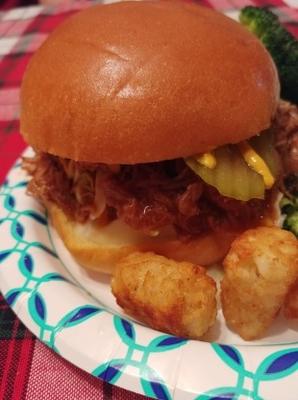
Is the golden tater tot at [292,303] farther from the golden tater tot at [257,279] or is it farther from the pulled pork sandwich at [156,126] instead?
the pulled pork sandwich at [156,126]

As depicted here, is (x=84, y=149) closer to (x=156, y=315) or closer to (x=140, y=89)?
(x=140, y=89)

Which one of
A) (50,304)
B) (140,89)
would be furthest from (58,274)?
(140,89)

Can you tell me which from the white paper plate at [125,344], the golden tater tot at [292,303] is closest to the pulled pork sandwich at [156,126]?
the white paper plate at [125,344]

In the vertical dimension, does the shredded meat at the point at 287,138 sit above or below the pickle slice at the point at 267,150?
below

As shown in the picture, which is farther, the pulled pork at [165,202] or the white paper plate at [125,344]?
the pulled pork at [165,202]

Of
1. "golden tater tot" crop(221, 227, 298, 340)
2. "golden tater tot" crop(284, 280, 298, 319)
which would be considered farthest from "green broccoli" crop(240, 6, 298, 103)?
"golden tater tot" crop(284, 280, 298, 319)

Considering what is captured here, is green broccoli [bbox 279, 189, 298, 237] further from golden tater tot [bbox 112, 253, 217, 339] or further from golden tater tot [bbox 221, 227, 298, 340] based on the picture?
golden tater tot [bbox 112, 253, 217, 339]

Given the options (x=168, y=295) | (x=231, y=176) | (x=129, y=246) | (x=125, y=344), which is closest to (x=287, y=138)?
(x=231, y=176)
